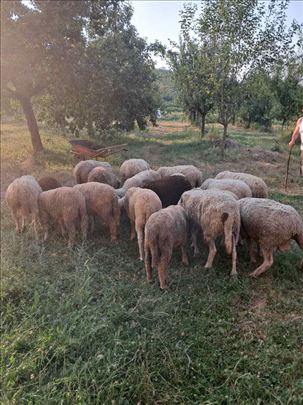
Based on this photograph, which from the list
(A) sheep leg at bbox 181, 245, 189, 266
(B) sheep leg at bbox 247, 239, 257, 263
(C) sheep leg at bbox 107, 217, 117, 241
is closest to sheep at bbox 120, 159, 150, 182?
(C) sheep leg at bbox 107, 217, 117, 241

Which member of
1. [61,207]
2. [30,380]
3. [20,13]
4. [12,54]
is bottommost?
[30,380]

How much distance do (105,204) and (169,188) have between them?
137 centimetres

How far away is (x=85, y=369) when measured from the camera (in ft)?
11.6

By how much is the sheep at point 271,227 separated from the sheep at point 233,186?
1.14m

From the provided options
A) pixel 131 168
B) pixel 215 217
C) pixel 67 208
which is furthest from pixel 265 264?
pixel 131 168

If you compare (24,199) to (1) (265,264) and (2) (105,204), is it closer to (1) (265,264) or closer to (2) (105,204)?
(2) (105,204)

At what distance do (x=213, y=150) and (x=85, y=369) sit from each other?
1244 centimetres

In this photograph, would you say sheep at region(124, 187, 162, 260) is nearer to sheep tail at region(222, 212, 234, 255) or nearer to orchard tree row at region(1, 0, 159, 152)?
sheep tail at region(222, 212, 234, 255)

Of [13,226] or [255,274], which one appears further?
[13,226]

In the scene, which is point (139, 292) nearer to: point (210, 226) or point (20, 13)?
point (210, 226)

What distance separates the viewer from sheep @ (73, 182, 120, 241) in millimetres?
6617

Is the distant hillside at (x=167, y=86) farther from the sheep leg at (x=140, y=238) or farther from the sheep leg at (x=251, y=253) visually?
the sheep leg at (x=251, y=253)

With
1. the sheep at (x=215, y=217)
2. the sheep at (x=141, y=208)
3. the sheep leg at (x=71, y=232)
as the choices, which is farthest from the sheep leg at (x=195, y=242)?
the sheep leg at (x=71, y=232)

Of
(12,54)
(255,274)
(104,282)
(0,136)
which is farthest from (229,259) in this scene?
(0,136)
